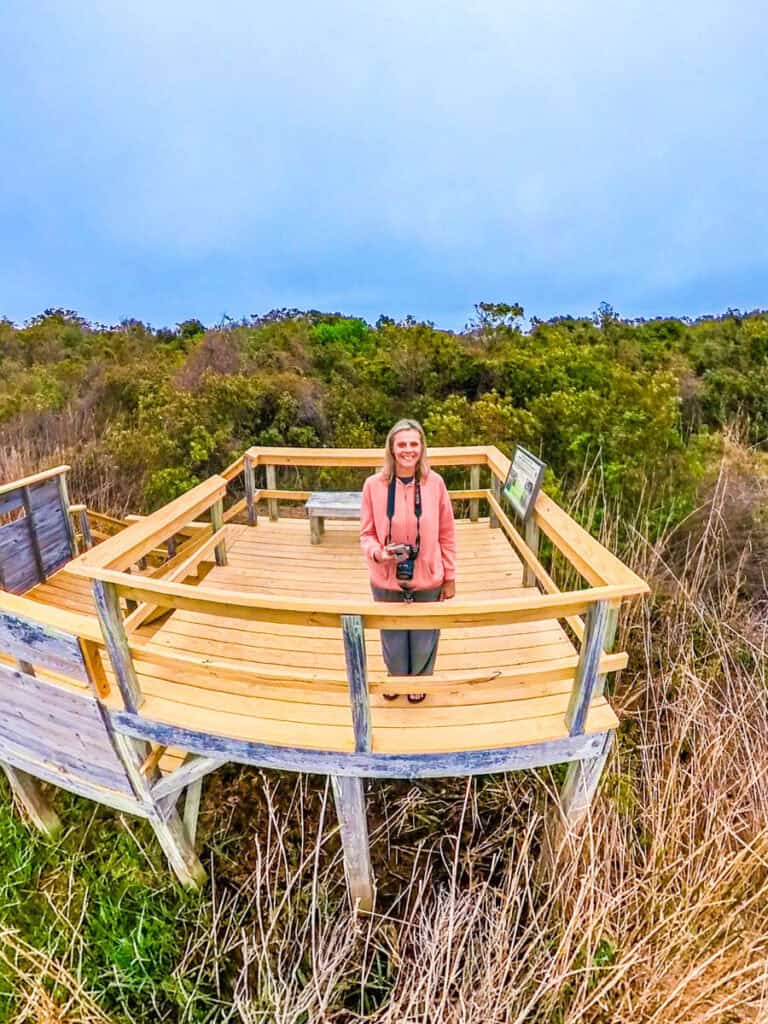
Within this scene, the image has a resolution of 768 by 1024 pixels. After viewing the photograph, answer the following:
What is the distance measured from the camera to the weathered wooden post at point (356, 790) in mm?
2141

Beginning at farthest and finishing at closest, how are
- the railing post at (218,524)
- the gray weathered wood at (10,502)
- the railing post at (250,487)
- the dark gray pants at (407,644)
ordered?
the railing post at (250,487), the gray weathered wood at (10,502), the railing post at (218,524), the dark gray pants at (407,644)

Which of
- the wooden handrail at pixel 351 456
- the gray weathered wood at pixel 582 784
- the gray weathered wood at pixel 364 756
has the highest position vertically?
the wooden handrail at pixel 351 456

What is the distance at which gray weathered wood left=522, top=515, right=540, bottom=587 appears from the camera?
379cm

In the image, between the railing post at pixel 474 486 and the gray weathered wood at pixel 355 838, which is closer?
the gray weathered wood at pixel 355 838

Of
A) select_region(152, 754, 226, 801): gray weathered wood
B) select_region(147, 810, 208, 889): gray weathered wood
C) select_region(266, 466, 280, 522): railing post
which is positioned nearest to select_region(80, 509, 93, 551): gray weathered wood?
select_region(266, 466, 280, 522): railing post

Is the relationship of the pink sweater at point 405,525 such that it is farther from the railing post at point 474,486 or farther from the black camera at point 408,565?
the railing post at point 474,486

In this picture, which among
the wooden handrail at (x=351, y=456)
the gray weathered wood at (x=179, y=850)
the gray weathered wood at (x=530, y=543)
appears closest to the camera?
the gray weathered wood at (x=179, y=850)

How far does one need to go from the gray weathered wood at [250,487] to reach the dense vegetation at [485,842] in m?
2.18

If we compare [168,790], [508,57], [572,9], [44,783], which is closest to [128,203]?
[508,57]

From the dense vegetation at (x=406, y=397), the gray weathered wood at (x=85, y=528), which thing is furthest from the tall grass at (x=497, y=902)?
the gray weathered wood at (x=85, y=528)

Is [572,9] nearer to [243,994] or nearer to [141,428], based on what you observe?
[141,428]

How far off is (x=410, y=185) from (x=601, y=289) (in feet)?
19.7

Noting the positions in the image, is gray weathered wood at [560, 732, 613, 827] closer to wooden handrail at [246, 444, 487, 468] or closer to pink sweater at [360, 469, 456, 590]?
pink sweater at [360, 469, 456, 590]

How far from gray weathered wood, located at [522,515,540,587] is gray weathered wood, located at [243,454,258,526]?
241 centimetres
